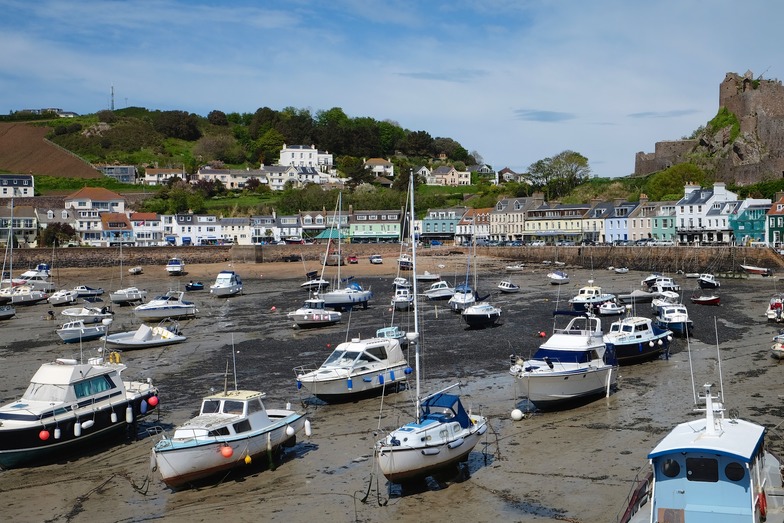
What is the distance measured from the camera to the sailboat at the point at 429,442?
17516mm

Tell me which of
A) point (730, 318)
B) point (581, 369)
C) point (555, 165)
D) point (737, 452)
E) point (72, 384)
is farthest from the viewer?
point (555, 165)

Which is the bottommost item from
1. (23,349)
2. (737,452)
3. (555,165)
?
(23,349)

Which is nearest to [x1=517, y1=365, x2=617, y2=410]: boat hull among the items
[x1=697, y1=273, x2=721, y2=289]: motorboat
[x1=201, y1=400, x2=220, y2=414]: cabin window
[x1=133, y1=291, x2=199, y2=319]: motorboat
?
[x1=201, y1=400, x2=220, y2=414]: cabin window

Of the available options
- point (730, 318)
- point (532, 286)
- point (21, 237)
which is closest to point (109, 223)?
point (21, 237)

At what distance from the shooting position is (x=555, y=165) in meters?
134

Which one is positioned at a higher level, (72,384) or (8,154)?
(8,154)

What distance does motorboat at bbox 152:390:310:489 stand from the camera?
59.2 ft

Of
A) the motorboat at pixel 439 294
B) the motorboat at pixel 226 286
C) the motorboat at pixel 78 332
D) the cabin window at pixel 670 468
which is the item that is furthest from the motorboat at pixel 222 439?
the motorboat at pixel 226 286

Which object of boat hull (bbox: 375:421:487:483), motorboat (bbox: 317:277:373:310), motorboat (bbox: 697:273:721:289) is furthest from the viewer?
motorboat (bbox: 697:273:721:289)

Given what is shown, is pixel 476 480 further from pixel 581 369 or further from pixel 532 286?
pixel 532 286

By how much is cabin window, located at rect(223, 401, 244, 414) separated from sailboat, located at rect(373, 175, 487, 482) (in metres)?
3.96

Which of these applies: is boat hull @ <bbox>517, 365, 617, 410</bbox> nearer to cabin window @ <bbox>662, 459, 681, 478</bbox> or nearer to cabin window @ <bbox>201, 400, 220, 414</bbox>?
cabin window @ <bbox>201, 400, 220, 414</bbox>

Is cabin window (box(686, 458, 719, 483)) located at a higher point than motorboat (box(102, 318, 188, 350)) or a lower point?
higher

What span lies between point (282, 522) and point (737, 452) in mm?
8947
